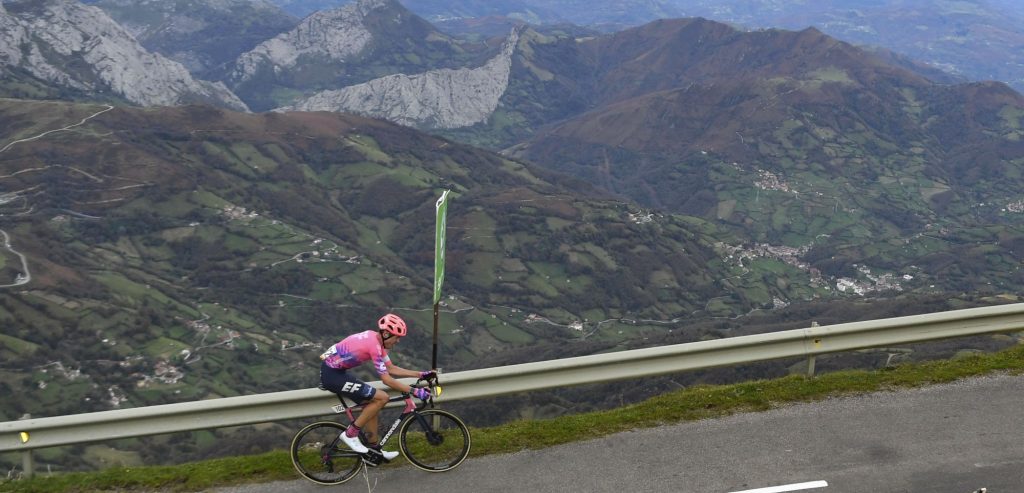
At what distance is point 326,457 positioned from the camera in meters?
11.9

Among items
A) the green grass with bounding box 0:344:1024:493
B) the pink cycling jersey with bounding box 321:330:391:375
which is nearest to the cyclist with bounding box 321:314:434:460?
the pink cycling jersey with bounding box 321:330:391:375

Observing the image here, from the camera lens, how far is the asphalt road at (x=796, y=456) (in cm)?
1086

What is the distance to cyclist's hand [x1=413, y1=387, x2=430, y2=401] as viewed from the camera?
11.8 metres

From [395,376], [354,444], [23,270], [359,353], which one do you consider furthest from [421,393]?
[23,270]

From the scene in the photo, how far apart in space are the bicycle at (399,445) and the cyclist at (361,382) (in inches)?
5.7

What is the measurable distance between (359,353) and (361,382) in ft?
2.00

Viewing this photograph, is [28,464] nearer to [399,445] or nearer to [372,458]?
[372,458]

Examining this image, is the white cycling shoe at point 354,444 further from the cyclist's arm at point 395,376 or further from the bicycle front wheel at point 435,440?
the cyclist's arm at point 395,376

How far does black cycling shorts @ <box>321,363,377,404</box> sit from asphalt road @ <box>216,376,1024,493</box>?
54.2 inches

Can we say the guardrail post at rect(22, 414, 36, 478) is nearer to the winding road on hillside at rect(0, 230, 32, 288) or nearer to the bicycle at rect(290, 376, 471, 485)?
the bicycle at rect(290, 376, 471, 485)

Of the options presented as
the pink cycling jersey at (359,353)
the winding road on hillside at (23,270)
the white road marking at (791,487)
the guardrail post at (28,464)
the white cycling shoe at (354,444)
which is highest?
the pink cycling jersey at (359,353)

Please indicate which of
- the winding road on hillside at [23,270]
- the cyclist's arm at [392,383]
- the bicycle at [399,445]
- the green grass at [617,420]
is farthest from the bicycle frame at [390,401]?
A: the winding road on hillside at [23,270]

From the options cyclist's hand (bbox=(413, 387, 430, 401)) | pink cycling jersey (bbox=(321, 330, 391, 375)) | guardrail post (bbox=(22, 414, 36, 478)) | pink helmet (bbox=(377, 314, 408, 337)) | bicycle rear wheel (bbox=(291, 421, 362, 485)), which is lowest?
guardrail post (bbox=(22, 414, 36, 478))

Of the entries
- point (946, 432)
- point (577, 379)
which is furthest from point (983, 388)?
point (577, 379)
